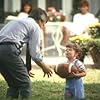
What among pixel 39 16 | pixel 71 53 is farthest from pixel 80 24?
pixel 39 16

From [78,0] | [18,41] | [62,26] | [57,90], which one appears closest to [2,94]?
[57,90]

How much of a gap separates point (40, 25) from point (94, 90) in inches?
99.6

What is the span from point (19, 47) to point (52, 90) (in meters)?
2.46

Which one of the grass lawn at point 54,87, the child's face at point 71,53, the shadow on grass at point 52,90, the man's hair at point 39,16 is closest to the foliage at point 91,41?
the grass lawn at point 54,87

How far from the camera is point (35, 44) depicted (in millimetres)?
6965

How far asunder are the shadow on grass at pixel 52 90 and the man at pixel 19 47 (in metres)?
1.33

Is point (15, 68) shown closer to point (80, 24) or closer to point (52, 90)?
point (52, 90)

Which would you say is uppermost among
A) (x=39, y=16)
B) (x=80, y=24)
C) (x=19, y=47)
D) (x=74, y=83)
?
(x=39, y=16)

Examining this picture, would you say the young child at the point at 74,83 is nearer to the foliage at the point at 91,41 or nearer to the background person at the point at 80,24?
the foliage at the point at 91,41

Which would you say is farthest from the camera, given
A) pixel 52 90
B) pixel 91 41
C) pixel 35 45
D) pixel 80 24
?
pixel 80 24

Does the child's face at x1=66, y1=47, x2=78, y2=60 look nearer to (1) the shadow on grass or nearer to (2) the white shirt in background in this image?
(1) the shadow on grass

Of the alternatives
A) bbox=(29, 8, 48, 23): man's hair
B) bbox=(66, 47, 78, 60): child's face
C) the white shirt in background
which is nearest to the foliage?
the white shirt in background

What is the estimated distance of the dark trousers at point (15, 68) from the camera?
7.03 m

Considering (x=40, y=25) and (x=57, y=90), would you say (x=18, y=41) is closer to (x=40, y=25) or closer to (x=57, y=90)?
(x=40, y=25)
